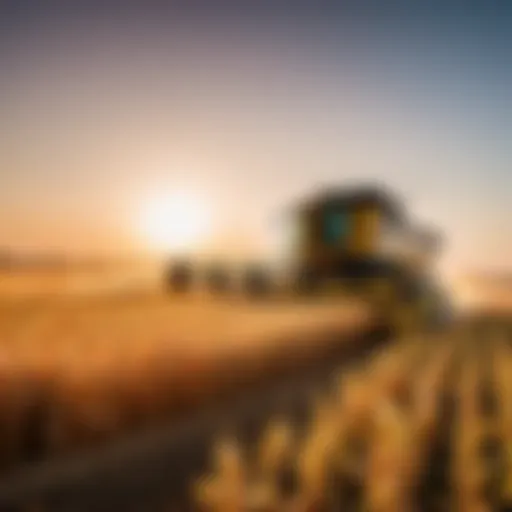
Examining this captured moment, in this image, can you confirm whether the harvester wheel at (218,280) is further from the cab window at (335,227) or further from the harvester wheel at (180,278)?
the cab window at (335,227)

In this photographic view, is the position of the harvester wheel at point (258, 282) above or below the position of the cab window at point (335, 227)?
below

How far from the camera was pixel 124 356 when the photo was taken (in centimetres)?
104

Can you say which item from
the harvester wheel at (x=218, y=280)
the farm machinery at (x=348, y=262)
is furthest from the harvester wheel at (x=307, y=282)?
the harvester wheel at (x=218, y=280)

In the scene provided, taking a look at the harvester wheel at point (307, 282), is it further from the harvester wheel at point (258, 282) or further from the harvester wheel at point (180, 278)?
the harvester wheel at point (180, 278)

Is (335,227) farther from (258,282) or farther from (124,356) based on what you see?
(124,356)

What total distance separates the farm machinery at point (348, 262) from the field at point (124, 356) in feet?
0.11

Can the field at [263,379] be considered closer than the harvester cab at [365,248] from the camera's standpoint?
Yes

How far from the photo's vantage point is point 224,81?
45.6 inches

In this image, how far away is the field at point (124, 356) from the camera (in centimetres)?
101

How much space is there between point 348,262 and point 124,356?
40 cm

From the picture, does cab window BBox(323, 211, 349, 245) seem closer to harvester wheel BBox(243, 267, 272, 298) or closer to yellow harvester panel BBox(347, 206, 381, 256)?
yellow harvester panel BBox(347, 206, 381, 256)

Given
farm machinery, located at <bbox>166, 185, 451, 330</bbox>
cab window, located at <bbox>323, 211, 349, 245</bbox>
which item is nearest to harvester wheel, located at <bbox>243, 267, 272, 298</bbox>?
farm machinery, located at <bbox>166, 185, 451, 330</bbox>

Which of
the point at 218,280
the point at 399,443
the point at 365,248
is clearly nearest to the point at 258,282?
the point at 218,280

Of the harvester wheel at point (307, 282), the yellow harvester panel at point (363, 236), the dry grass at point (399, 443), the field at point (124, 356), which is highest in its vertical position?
the yellow harvester panel at point (363, 236)
